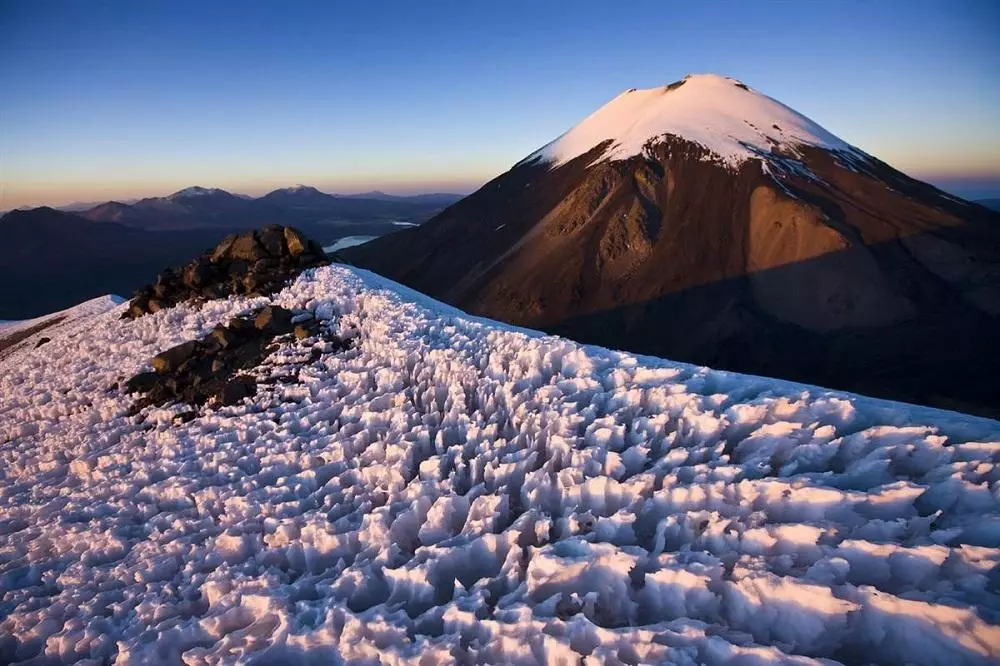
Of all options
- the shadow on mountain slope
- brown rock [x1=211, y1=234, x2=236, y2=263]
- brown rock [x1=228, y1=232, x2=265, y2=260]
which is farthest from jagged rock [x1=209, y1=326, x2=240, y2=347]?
the shadow on mountain slope

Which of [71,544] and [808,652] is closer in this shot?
[808,652]

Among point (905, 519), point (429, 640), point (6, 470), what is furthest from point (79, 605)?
point (905, 519)

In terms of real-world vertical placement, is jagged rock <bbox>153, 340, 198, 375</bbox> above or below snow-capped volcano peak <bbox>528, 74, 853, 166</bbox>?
below

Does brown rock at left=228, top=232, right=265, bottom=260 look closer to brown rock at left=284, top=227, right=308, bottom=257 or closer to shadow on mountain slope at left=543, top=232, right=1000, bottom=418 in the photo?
brown rock at left=284, top=227, right=308, bottom=257

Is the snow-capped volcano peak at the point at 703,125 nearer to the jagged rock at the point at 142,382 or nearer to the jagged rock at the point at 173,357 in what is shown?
the jagged rock at the point at 173,357

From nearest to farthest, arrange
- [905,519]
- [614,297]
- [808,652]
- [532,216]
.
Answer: [808,652] < [905,519] < [614,297] < [532,216]

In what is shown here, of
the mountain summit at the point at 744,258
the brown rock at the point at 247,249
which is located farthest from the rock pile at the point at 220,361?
the mountain summit at the point at 744,258

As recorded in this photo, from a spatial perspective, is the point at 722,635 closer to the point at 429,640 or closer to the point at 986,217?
the point at 429,640
